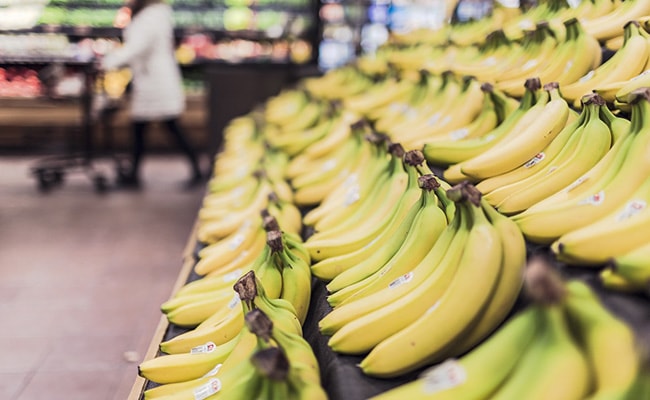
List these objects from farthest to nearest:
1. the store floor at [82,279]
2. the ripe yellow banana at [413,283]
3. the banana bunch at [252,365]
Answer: the store floor at [82,279], the ripe yellow banana at [413,283], the banana bunch at [252,365]

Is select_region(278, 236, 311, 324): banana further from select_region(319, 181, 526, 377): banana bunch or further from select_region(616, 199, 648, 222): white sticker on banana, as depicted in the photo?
select_region(616, 199, 648, 222): white sticker on banana

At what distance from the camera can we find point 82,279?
13.0 feet

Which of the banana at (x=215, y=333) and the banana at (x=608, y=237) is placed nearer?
the banana at (x=608, y=237)

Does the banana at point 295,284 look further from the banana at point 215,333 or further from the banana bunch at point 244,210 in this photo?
the banana bunch at point 244,210

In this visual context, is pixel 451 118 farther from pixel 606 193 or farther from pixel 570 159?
pixel 606 193

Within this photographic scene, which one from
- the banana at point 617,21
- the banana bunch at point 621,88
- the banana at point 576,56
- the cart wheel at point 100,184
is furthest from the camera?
the cart wheel at point 100,184

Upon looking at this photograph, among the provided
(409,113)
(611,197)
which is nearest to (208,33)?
(409,113)

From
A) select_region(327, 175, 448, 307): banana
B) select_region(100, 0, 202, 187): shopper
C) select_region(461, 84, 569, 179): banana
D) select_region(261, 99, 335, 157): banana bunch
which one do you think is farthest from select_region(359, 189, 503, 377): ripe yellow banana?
select_region(100, 0, 202, 187): shopper

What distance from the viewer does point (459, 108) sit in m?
2.51

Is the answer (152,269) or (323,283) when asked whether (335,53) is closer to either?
(152,269)

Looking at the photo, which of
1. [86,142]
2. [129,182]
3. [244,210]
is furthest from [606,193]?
[86,142]

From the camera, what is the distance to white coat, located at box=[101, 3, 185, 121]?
18.3 ft

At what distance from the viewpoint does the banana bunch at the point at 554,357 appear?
85 centimetres

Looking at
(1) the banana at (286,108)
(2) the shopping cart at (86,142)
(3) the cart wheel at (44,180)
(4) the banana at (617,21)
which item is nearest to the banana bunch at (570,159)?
(4) the banana at (617,21)
